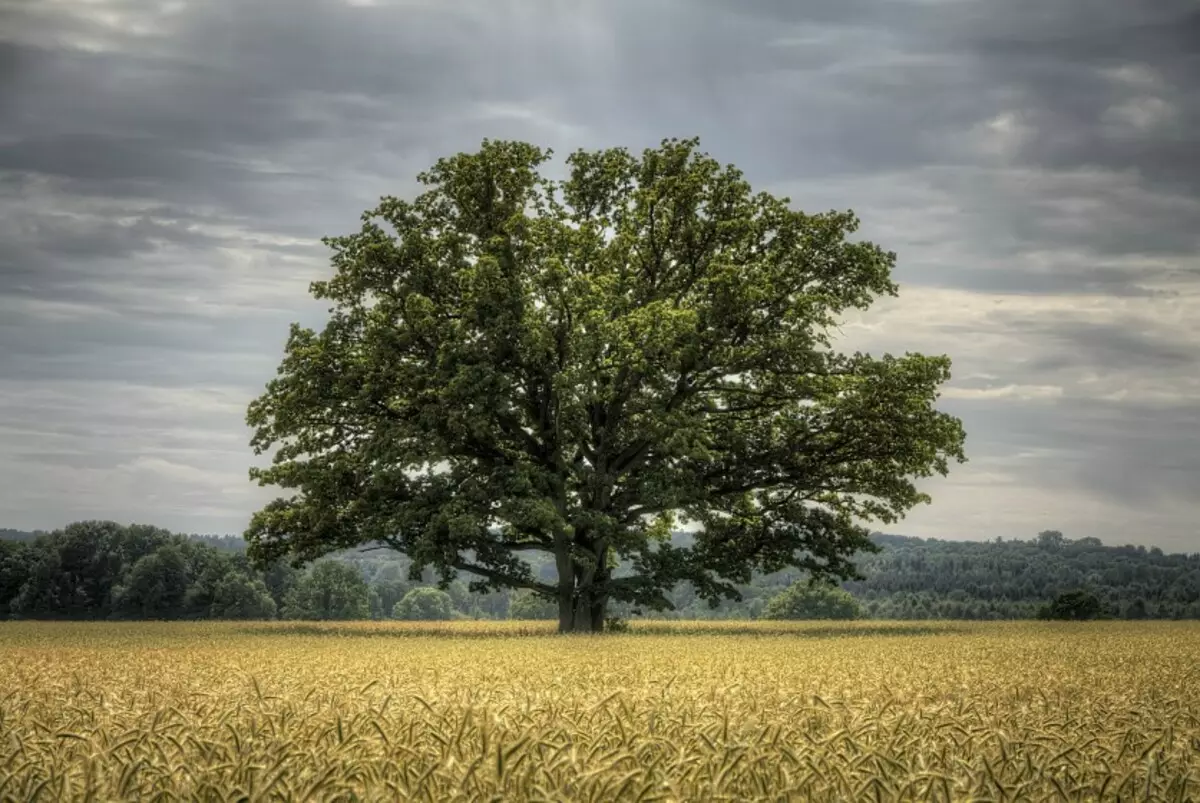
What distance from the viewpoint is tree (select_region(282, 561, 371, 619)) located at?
89000mm

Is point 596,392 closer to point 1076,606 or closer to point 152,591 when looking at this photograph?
point 1076,606

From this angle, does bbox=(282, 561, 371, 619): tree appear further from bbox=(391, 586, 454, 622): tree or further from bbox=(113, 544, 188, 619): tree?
bbox=(391, 586, 454, 622): tree

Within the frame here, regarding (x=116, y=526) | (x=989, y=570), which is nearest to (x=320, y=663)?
(x=116, y=526)

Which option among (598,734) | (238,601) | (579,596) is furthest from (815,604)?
(598,734)

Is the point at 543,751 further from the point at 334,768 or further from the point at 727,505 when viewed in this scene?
the point at 727,505

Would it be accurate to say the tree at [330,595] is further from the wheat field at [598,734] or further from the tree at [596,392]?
the wheat field at [598,734]

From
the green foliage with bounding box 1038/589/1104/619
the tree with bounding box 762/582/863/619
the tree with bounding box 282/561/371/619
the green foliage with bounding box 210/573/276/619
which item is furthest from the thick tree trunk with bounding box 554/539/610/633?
the tree with bounding box 762/582/863/619

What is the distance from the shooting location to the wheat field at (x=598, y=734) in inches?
154

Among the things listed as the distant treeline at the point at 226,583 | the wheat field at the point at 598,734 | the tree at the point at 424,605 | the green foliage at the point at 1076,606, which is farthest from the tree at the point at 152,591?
the wheat field at the point at 598,734

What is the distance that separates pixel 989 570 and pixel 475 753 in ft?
460

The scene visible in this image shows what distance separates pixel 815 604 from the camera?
354 feet

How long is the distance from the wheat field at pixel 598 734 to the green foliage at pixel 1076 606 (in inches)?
1340

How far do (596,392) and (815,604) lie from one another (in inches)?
3238

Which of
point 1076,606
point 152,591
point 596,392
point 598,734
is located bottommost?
point 152,591
